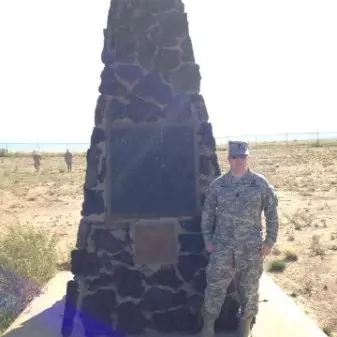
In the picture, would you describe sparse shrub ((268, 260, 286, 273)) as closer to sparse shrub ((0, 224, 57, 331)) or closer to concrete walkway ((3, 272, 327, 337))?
concrete walkway ((3, 272, 327, 337))

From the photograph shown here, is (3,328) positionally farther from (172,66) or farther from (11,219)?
(11,219)

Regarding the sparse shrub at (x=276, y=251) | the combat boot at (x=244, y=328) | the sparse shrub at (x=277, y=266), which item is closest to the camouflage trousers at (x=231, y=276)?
the combat boot at (x=244, y=328)

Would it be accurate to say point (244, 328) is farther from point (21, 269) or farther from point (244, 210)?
point (21, 269)

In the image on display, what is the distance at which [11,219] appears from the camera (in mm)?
17609

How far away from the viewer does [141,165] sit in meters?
6.22

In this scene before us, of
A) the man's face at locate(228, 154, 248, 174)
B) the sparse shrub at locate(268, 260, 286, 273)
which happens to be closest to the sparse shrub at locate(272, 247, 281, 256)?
the sparse shrub at locate(268, 260, 286, 273)

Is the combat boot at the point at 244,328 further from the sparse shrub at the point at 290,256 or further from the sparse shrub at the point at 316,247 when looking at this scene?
the sparse shrub at the point at 316,247

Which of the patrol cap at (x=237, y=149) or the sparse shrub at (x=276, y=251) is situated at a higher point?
the patrol cap at (x=237, y=149)

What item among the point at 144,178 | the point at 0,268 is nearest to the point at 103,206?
the point at 144,178

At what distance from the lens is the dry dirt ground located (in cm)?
886

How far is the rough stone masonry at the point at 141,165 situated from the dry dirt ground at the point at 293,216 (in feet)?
7.96

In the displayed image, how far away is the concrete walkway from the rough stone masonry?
632mm

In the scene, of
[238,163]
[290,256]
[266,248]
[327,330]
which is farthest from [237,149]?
[290,256]

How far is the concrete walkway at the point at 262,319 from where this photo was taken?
255 inches
